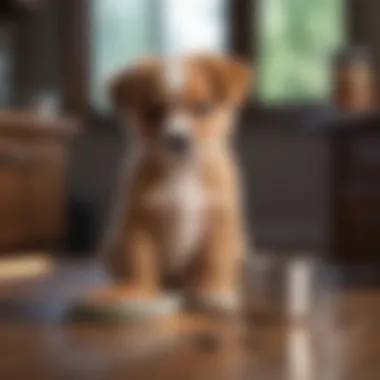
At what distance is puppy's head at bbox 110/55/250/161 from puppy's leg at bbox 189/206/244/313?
0.09 metres

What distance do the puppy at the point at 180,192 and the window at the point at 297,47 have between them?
2.28 m

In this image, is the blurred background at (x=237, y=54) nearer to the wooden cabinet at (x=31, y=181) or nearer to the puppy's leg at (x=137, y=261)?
the wooden cabinet at (x=31, y=181)

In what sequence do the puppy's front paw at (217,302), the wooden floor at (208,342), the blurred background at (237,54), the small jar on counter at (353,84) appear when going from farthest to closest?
the blurred background at (237,54) → the small jar on counter at (353,84) → the puppy's front paw at (217,302) → the wooden floor at (208,342)

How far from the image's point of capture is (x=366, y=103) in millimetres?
2744

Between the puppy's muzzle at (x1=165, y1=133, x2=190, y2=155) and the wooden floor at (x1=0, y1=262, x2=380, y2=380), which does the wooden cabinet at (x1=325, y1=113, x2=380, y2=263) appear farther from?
the puppy's muzzle at (x1=165, y1=133, x2=190, y2=155)

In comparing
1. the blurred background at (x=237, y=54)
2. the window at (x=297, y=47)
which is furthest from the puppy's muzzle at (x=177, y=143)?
the window at (x=297, y=47)

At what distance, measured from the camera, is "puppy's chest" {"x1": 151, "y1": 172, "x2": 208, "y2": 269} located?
1.17 meters

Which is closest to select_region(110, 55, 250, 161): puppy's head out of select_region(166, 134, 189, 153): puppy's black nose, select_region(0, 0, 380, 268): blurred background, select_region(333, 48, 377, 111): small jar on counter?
select_region(166, 134, 189, 153): puppy's black nose

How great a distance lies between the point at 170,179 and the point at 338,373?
471 mm

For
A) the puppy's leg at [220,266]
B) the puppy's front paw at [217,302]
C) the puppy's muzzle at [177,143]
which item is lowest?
the puppy's front paw at [217,302]

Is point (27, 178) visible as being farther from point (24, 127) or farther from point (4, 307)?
point (4, 307)

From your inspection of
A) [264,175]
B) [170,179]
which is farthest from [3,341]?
[264,175]

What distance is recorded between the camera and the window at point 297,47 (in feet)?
11.4

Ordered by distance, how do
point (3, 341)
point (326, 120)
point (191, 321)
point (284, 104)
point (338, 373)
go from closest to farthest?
1. point (338, 373)
2. point (3, 341)
3. point (191, 321)
4. point (326, 120)
5. point (284, 104)
